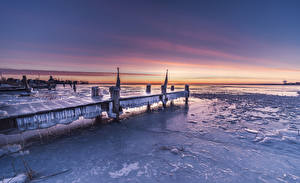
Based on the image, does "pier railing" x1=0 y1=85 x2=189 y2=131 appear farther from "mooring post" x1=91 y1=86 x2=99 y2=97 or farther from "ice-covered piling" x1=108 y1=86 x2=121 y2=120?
"mooring post" x1=91 y1=86 x2=99 y2=97

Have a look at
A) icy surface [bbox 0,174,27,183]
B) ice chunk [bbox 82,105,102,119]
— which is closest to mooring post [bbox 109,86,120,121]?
ice chunk [bbox 82,105,102,119]

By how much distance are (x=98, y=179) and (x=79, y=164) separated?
69.0 inches

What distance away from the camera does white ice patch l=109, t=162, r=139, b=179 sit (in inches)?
222

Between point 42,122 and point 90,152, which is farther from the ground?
point 42,122

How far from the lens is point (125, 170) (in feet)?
19.5

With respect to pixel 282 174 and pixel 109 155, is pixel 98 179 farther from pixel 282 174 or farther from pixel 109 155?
pixel 282 174

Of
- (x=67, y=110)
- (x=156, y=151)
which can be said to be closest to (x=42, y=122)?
(x=67, y=110)

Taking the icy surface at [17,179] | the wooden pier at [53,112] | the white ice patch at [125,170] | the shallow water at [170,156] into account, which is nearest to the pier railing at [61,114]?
the wooden pier at [53,112]

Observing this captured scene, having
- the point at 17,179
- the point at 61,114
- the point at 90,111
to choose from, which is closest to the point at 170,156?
the point at 17,179

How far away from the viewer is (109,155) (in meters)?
7.25

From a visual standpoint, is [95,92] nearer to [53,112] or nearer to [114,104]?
[114,104]

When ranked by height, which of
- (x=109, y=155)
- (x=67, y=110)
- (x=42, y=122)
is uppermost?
(x=67, y=110)

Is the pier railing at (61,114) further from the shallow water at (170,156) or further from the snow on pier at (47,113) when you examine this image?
the shallow water at (170,156)

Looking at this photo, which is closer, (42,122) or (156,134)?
(42,122)
